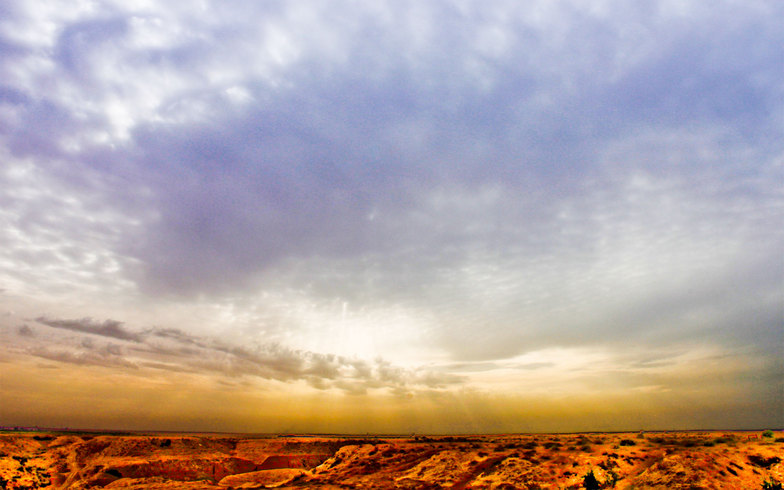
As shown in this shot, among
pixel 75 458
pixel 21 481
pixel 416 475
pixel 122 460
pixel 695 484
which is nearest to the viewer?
pixel 695 484

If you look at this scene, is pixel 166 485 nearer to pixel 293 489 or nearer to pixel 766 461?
pixel 293 489

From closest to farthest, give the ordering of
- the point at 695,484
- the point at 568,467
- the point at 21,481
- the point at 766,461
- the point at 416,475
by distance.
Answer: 1. the point at 695,484
2. the point at 766,461
3. the point at 568,467
4. the point at 416,475
5. the point at 21,481

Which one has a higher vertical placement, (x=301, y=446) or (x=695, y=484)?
(x=695, y=484)

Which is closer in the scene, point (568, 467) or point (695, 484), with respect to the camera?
point (695, 484)

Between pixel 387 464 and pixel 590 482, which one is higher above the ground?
pixel 590 482

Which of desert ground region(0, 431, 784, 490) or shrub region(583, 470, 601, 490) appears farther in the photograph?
desert ground region(0, 431, 784, 490)

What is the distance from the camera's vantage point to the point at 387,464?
6369 cm

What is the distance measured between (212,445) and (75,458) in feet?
78.7

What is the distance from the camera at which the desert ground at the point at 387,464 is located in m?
43.4

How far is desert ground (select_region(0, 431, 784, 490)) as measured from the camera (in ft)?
142

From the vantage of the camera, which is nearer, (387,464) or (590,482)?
A: (590,482)

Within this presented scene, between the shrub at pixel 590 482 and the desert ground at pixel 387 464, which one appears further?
the desert ground at pixel 387 464

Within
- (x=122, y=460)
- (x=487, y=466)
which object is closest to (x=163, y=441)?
(x=122, y=460)

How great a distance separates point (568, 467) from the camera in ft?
158
